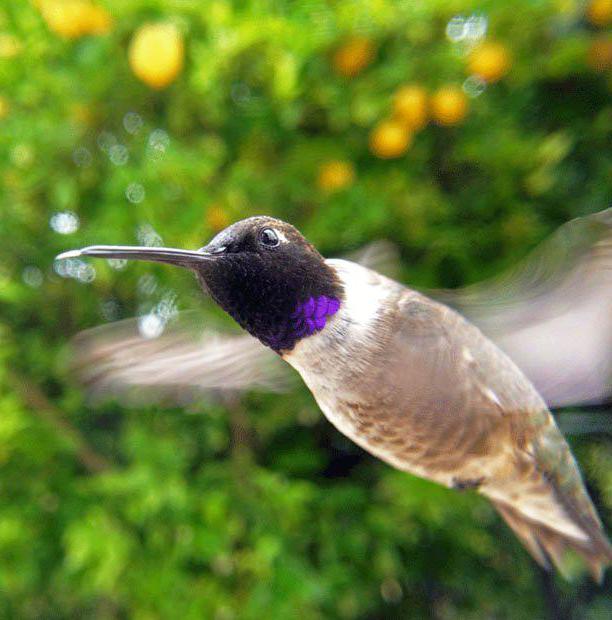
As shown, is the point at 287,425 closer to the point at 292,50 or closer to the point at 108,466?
the point at 108,466

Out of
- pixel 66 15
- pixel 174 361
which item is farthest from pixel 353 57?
pixel 174 361

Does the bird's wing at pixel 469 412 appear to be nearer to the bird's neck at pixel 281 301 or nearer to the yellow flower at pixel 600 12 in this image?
the bird's neck at pixel 281 301

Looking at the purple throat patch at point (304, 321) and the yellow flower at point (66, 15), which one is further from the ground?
the yellow flower at point (66, 15)

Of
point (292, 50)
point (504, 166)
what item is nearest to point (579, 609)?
point (504, 166)

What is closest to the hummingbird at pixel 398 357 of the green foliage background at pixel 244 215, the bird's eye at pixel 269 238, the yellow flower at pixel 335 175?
the bird's eye at pixel 269 238

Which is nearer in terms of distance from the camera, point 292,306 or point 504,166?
point 292,306

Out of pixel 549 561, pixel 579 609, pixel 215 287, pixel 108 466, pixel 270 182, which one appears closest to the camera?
pixel 215 287

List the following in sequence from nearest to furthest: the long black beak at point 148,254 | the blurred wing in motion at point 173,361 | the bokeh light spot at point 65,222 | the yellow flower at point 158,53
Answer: the long black beak at point 148,254 < the blurred wing in motion at point 173,361 < the yellow flower at point 158,53 < the bokeh light spot at point 65,222
